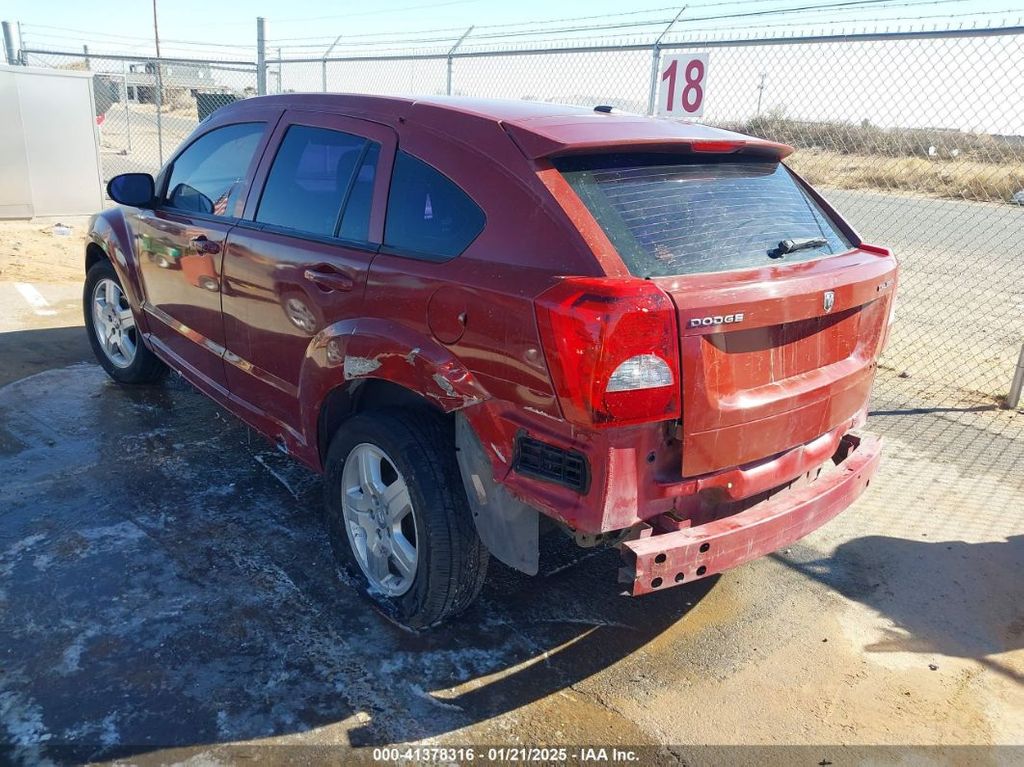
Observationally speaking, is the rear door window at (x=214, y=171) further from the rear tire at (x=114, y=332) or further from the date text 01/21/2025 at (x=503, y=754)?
the date text 01/21/2025 at (x=503, y=754)

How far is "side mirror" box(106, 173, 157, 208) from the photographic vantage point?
4.53 meters

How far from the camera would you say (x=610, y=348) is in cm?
224

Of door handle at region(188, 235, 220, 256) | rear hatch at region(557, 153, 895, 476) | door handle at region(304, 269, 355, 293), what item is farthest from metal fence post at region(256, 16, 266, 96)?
rear hatch at region(557, 153, 895, 476)

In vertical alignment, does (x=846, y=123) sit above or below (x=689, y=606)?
above

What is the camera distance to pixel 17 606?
3.09m

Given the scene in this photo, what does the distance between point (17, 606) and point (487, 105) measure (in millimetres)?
2653

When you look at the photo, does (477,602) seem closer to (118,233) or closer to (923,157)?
(118,233)

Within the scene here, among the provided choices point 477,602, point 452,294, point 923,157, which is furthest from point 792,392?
point 923,157

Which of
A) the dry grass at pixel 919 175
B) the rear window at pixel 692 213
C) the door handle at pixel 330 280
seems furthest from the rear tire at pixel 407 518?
the dry grass at pixel 919 175

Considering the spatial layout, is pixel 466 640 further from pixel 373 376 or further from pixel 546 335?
pixel 546 335

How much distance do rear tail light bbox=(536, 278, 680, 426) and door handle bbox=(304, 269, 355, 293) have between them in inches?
39.7

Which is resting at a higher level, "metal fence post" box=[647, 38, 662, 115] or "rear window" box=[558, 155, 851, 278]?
"metal fence post" box=[647, 38, 662, 115]

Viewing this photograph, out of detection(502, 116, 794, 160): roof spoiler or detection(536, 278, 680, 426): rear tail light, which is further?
detection(502, 116, 794, 160): roof spoiler

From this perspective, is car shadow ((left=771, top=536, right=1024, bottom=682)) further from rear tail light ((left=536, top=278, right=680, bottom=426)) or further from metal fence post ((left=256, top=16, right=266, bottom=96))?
metal fence post ((left=256, top=16, right=266, bottom=96))
